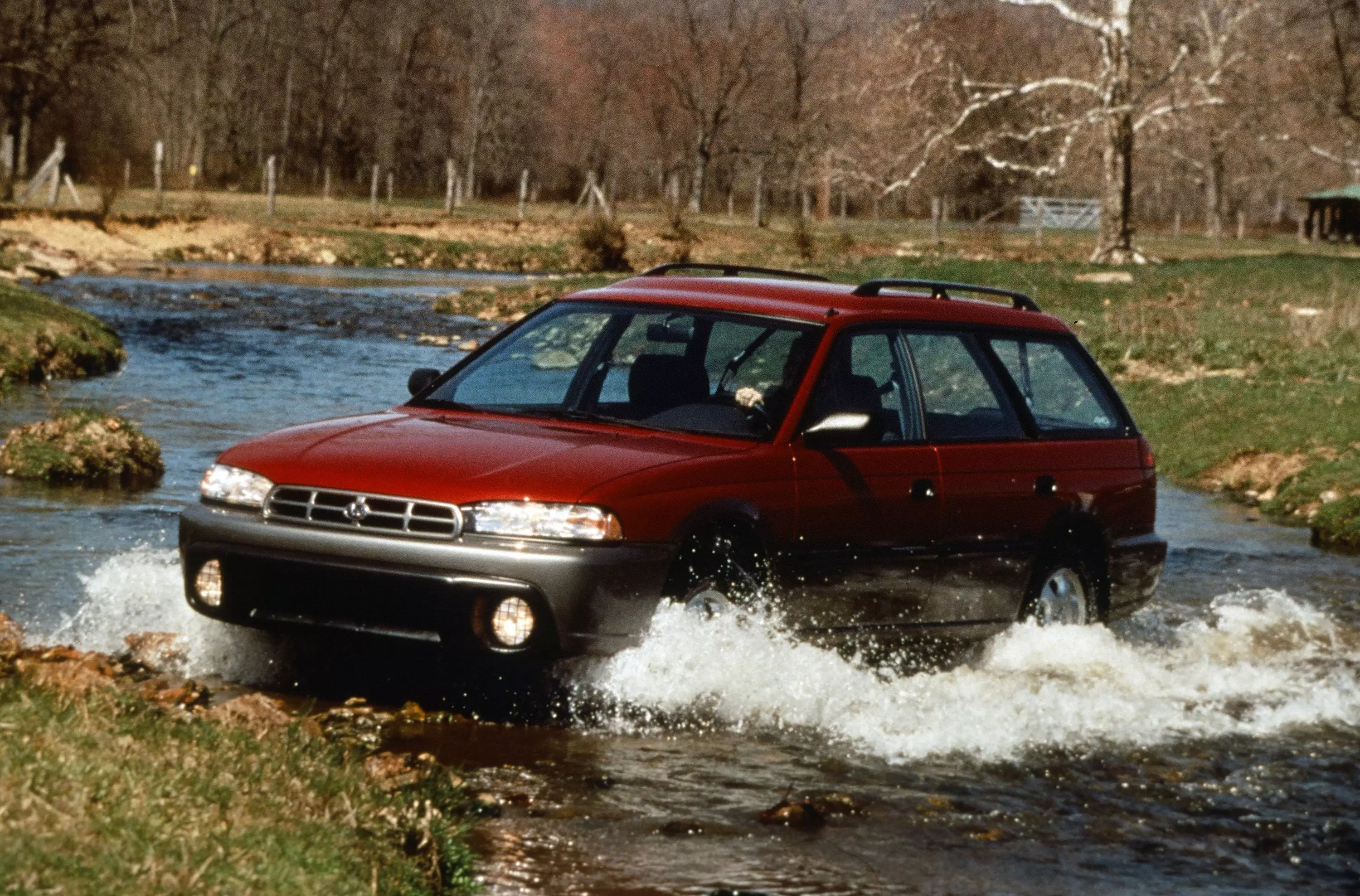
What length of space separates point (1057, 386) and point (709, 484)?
2.79 meters

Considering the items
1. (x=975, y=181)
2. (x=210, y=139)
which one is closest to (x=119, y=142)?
(x=210, y=139)

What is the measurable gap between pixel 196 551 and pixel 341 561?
696 millimetres

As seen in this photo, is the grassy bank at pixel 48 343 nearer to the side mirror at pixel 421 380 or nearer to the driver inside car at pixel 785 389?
the side mirror at pixel 421 380

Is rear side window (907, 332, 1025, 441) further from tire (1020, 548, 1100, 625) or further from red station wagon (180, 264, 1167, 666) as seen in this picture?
tire (1020, 548, 1100, 625)

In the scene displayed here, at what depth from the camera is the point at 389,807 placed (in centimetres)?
582

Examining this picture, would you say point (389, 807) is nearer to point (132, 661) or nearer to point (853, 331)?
point (132, 661)

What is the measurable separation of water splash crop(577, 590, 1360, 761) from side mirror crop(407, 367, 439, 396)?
1.97 meters

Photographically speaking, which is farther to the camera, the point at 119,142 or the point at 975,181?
the point at 975,181

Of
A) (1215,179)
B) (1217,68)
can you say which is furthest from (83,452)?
(1215,179)

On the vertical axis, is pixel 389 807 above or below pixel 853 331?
below

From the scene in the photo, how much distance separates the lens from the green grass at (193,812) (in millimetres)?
4809

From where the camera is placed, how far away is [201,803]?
5.35 metres

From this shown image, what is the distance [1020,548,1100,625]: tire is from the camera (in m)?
9.50

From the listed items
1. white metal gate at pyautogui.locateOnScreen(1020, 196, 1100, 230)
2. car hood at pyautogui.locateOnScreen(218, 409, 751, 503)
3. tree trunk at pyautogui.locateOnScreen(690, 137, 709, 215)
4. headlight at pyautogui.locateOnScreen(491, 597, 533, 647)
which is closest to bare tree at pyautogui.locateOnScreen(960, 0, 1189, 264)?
car hood at pyautogui.locateOnScreen(218, 409, 751, 503)
